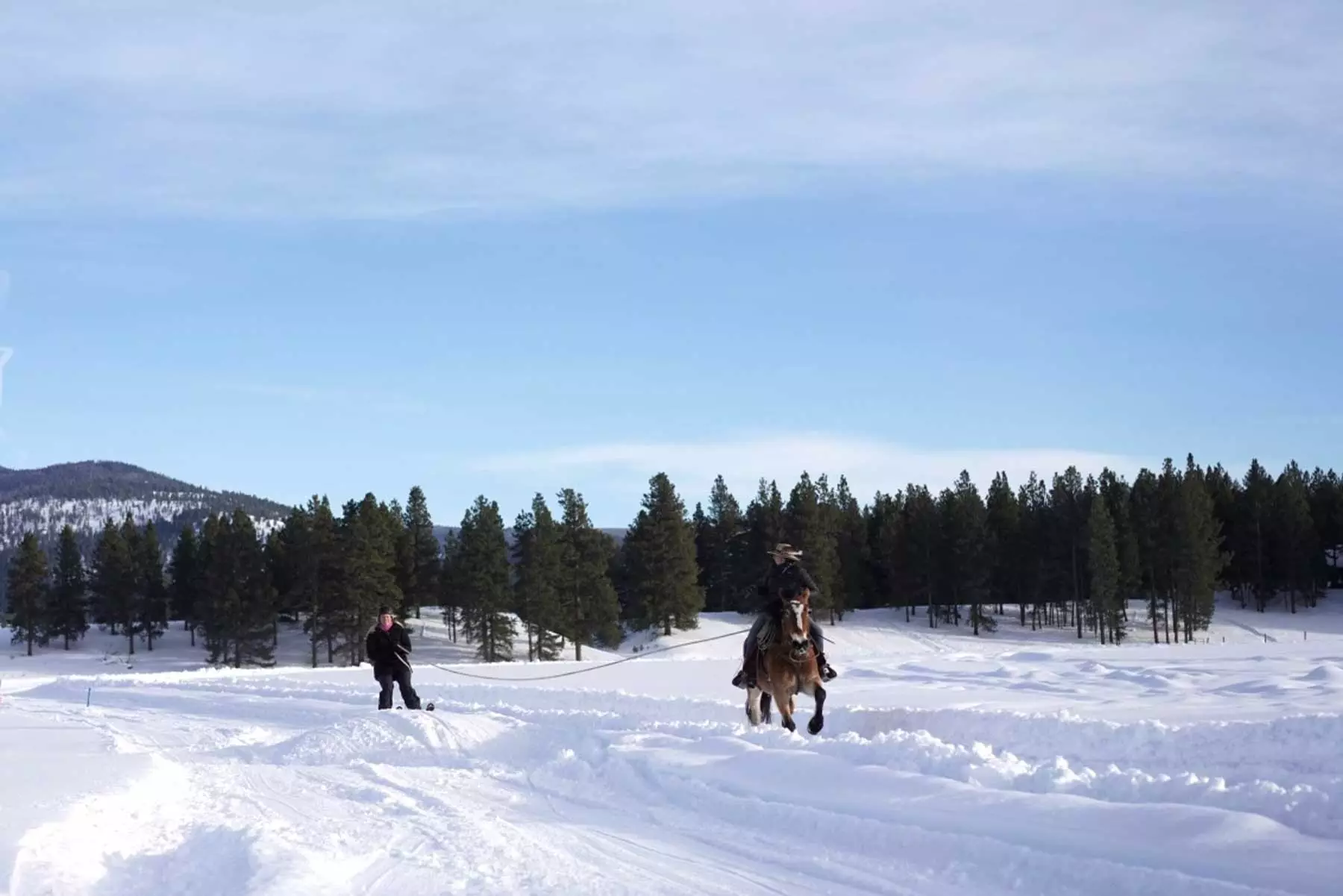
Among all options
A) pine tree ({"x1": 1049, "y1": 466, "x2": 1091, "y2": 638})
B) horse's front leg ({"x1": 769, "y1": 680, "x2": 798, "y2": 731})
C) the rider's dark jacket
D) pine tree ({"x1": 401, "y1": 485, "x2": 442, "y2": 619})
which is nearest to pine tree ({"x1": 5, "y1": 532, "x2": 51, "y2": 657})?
pine tree ({"x1": 401, "y1": 485, "x2": 442, "y2": 619})

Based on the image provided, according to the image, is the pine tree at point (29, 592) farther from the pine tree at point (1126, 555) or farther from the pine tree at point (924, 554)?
the pine tree at point (1126, 555)

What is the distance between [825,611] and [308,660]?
33.1 m

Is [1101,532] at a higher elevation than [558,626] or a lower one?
higher

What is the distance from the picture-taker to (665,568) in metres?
76.8

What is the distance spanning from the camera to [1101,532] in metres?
77.1

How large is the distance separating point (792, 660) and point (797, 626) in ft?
1.47

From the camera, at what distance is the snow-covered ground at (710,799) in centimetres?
853

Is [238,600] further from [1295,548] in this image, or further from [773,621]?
[1295,548]

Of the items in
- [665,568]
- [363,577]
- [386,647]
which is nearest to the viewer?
[386,647]

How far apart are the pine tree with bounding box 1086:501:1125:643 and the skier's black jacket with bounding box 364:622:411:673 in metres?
61.6

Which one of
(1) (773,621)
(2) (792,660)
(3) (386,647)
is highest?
(1) (773,621)

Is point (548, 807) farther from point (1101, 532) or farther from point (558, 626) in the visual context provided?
point (1101, 532)

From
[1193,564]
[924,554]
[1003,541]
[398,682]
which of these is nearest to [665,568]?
[924,554]

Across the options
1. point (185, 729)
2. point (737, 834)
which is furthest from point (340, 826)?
point (185, 729)
